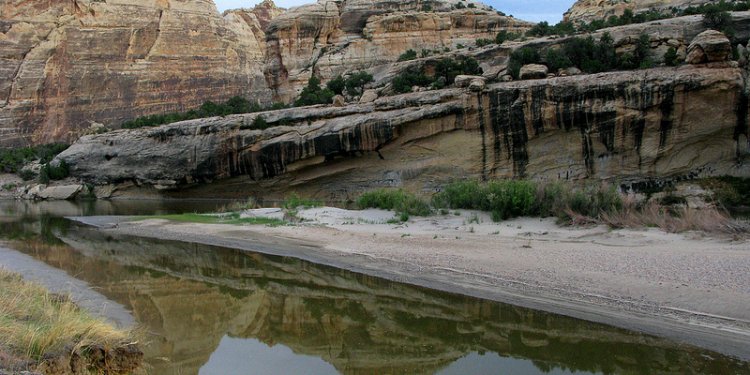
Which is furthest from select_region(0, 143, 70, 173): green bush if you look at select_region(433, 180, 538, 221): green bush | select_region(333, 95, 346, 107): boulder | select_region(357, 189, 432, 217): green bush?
select_region(433, 180, 538, 221): green bush

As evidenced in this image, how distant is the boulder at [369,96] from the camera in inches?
1571

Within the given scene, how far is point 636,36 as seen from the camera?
35469mm

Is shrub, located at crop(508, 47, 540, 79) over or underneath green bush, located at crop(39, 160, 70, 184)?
over

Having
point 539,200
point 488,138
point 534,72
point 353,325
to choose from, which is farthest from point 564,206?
point 534,72

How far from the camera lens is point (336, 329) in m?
9.05

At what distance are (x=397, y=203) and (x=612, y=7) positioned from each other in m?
41.0

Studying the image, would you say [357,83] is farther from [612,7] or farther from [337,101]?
[612,7]

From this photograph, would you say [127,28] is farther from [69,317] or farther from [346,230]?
[69,317]

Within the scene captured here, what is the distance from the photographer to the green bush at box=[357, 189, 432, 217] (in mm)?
20084

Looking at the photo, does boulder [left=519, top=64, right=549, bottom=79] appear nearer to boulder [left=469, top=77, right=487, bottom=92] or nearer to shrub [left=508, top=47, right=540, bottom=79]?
shrub [left=508, top=47, right=540, bottom=79]

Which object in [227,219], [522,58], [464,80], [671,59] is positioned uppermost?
[522,58]

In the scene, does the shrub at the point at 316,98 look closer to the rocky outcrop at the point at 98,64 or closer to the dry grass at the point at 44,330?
Answer: the dry grass at the point at 44,330

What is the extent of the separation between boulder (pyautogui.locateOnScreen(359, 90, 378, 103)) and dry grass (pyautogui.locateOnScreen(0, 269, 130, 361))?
107 feet

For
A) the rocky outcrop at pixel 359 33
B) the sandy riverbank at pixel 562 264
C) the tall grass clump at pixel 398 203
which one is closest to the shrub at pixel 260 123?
the rocky outcrop at pixel 359 33
